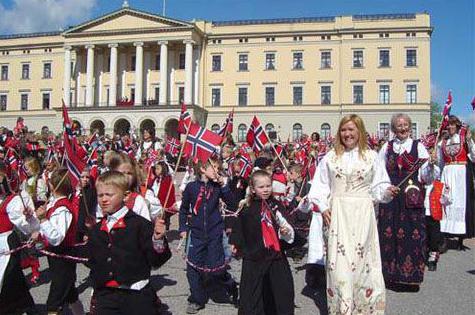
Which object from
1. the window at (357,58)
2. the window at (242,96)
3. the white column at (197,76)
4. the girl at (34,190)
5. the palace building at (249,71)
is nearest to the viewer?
the girl at (34,190)

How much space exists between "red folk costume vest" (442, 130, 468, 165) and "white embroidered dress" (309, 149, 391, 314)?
5.30 metres

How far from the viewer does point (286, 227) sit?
15.5ft

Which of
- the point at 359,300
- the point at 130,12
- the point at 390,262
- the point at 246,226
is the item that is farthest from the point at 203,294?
the point at 130,12

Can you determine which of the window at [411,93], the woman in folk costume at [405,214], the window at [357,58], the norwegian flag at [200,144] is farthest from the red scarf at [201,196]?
the window at [357,58]

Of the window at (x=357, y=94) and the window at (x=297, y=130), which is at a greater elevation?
the window at (x=357, y=94)

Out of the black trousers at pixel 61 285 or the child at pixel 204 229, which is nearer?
the black trousers at pixel 61 285

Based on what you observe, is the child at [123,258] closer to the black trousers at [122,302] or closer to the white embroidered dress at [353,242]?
the black trousers at [122,302]

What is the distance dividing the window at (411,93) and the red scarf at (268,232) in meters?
54.7

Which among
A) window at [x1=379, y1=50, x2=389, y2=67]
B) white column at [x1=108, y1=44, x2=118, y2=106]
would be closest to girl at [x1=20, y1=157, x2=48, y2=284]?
white column at [x1=108, y1=44, x2=118, y2=106]

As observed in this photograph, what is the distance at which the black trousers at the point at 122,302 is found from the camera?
363 cm

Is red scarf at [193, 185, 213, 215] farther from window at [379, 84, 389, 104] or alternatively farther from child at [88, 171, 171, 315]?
window at [379, 84, 389, 104]

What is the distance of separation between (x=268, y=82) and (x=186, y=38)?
10986 millimetres

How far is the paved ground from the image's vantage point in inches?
227

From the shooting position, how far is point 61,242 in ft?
16.6
